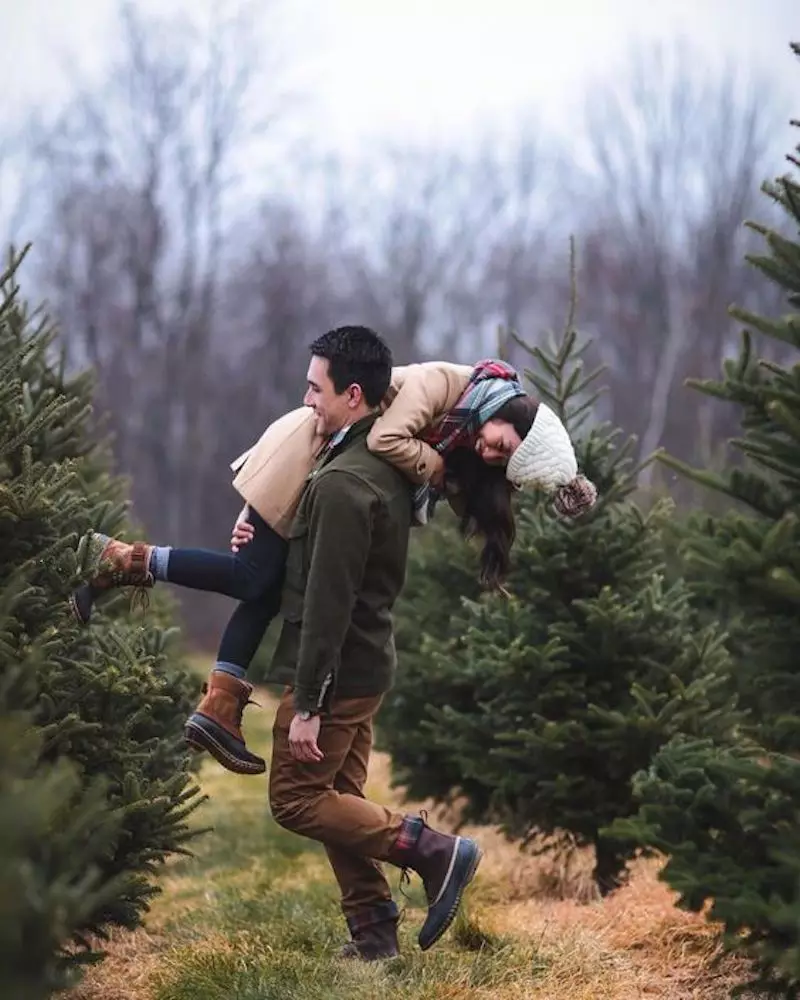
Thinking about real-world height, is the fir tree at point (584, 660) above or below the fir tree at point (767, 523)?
below

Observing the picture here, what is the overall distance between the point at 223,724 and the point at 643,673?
2.74 metres

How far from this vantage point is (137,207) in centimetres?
3039

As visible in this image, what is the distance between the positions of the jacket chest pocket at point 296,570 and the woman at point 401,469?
0.04 meters

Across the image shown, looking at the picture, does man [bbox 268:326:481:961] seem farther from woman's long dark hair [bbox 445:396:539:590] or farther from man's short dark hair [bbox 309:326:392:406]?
woman's long dark hair [bbox 445:396:539:590]

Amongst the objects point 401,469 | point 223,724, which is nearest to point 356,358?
point 401,469

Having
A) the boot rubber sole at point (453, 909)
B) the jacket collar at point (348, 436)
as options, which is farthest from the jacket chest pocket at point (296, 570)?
the boot rubber sole at point (453, 909)

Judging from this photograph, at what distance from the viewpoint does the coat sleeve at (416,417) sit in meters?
4.79

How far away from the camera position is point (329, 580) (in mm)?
4672

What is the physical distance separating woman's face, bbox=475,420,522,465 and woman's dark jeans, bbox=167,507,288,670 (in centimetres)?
80

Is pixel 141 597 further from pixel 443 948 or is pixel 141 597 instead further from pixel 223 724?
pixel 443 948

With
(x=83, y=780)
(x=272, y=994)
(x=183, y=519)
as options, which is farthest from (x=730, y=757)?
(x=183, y=519)

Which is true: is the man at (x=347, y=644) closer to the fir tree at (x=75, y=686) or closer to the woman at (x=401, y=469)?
the woman at (x=401, y=469)

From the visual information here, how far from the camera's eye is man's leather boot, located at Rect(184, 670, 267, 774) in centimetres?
480

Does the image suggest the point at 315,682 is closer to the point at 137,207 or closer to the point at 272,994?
the point at 272,994
